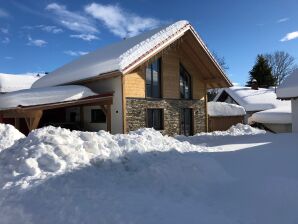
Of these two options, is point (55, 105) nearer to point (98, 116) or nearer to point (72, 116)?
point (98, 116)

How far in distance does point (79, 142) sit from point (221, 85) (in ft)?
50.9

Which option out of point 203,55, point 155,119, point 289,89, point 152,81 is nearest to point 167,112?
point 155,119

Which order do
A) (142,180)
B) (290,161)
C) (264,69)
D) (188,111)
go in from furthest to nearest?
(264,69) → (188,111) → (290,161) → (142,180)

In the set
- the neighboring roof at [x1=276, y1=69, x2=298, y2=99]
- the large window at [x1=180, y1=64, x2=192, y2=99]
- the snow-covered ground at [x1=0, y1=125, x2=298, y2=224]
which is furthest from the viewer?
the large window at [x1=180, y1=64, x2=192, y2=99]

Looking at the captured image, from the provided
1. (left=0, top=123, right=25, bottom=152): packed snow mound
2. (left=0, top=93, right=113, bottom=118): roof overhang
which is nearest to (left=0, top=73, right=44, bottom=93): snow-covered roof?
(left=0, top=93, right=113, bottom=118): roof overhang

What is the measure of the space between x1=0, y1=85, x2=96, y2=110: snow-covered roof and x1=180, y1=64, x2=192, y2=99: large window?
21.8 feet

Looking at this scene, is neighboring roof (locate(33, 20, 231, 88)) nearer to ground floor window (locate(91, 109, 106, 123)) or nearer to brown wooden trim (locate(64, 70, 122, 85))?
brown wooden trim (locate(64, 70, 122, 85))

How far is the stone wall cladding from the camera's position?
16.5m

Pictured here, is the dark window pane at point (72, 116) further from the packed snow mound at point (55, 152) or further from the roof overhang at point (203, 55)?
the packed snow mound at point (55, 152)

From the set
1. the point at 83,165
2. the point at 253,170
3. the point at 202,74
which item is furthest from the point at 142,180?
the point at 202,74

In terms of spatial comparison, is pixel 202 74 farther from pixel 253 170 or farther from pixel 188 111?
pixel 253 170

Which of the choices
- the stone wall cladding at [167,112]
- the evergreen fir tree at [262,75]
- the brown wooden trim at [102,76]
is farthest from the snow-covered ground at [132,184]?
the evergreen fir tree at [262,75]

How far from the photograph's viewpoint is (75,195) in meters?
5.59

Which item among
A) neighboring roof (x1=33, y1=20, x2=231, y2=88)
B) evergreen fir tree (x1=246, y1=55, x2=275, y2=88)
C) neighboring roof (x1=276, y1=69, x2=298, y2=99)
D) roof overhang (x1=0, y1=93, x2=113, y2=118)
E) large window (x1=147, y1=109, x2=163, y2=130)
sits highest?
evergreen fir tree (x1=246, y1=55, x2=275, y2=88)
